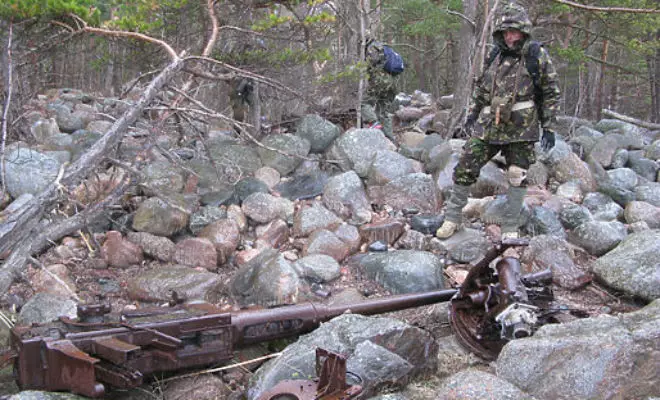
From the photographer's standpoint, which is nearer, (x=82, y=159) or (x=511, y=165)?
(x=82, y=159)

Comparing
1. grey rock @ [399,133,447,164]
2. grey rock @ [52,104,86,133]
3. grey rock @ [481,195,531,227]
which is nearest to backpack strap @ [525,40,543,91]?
grey rock @ [481,195,531,227]

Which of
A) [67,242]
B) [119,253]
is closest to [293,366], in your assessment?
[119,253]

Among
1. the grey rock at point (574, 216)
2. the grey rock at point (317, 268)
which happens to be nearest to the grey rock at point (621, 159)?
the grey rock at point (574, 216)

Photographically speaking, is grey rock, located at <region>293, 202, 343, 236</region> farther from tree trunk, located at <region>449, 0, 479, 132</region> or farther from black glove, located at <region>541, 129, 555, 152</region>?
tree trunk, located at <region>449, 0, 479, 132</region>

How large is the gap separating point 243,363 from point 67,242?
12.4ft

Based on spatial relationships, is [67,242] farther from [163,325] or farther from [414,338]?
[414,338]

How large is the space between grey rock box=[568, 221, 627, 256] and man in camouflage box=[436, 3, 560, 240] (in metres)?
0.85

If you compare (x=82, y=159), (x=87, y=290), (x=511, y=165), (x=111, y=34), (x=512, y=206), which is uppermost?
(x=111, y=34)

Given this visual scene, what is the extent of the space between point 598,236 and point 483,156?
1.60 metres

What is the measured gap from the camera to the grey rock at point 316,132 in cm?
919

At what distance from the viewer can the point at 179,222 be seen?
6.82 meters

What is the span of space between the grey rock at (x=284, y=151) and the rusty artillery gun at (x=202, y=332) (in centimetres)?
439

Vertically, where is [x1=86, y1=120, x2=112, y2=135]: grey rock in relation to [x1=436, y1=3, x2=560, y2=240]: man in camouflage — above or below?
below

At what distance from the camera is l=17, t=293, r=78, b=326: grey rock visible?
4715 mm
